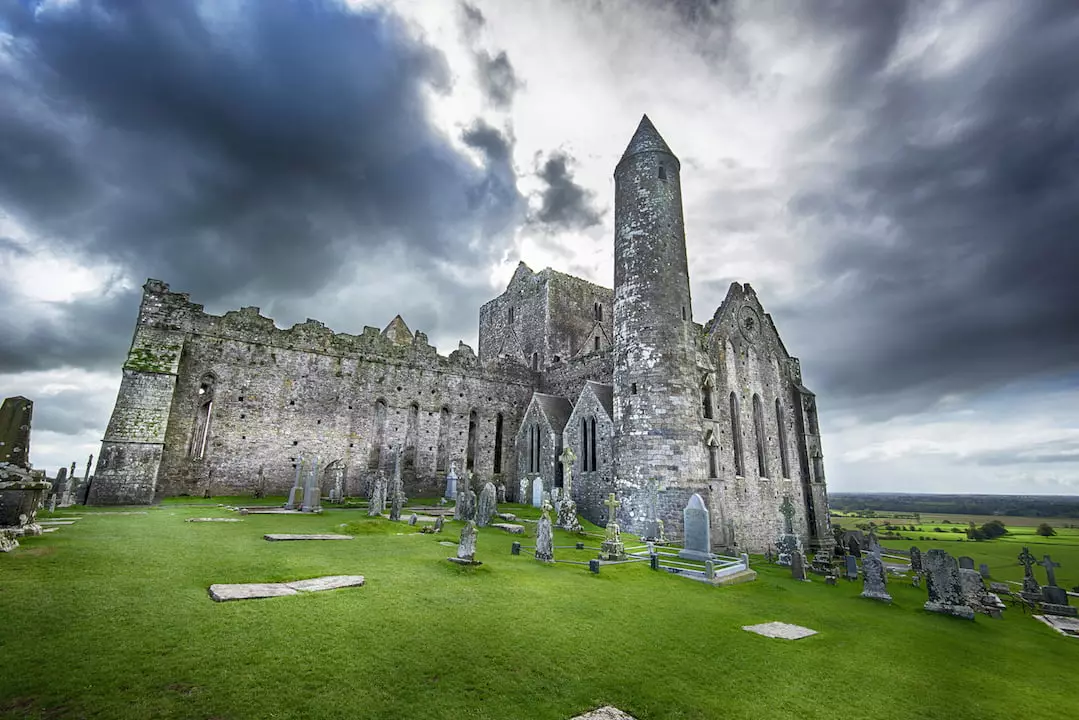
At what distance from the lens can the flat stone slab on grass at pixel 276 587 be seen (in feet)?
19.4

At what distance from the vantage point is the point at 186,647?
4348 millimetres

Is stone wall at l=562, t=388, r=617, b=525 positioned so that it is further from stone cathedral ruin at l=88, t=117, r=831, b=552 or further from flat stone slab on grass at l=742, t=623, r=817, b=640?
flat stone slab on grass at l=742, t=623, r=817, b=640

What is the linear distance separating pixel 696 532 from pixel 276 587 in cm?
1015

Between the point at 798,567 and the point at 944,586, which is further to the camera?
the point at 798,567

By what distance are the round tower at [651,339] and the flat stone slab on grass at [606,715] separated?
14.0m

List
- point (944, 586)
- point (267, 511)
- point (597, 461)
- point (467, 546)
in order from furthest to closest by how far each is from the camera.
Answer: point (597, 461), point (267, 511), point (944, 586), point (467, 546)

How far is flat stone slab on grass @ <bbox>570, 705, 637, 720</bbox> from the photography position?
3951mm

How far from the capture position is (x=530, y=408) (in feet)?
86.5

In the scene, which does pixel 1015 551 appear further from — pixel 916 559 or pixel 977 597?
pixel 977 597

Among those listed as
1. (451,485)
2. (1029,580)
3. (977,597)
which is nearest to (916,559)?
(1029,580)

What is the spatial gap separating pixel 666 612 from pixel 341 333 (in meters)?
22.0

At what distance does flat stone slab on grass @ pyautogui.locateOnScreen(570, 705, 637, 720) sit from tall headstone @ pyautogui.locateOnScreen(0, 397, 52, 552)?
366 inches

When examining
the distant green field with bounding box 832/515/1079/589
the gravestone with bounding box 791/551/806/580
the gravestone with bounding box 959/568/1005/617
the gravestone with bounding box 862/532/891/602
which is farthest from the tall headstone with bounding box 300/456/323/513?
the distant green field with bounding box 832/515/1079/589

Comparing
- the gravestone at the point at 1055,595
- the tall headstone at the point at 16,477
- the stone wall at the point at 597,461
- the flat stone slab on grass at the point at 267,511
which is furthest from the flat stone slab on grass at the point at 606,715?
the stone wall at the point at 597,461
